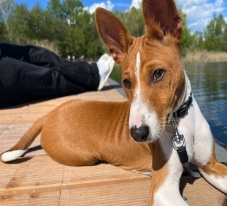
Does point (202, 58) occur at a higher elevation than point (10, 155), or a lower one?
lower

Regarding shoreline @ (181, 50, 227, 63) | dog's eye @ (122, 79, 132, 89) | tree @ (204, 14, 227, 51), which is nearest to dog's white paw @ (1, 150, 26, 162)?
dog's eye @ (122, 79, 132, 89)

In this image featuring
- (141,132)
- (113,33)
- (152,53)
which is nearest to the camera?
(141,132)

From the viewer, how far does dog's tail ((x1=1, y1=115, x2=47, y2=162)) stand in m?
2.87

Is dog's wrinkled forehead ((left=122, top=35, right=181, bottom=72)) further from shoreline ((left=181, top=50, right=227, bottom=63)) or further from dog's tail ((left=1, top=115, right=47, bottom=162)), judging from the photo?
shoreline ((left=181, top=50, right=227, bottom=63))

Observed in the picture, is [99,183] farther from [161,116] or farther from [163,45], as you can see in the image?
[163,45]

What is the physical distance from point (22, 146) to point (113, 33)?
1.65 meters

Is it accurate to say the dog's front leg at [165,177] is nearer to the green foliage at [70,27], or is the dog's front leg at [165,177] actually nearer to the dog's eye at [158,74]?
the dog's eye at [158,74]

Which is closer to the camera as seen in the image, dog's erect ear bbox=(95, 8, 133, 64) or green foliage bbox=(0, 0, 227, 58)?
dog's erect ear bbox=(95, 8, 133, 64)

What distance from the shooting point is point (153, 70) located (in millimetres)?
2096

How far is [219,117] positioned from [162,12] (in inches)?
138

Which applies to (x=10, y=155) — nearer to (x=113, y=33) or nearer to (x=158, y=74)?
(x=113, y=33)

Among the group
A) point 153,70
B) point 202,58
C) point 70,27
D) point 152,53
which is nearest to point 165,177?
point 153,70

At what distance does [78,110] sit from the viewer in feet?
10.1

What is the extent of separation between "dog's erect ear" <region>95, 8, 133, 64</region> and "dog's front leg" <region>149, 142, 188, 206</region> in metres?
1.07
